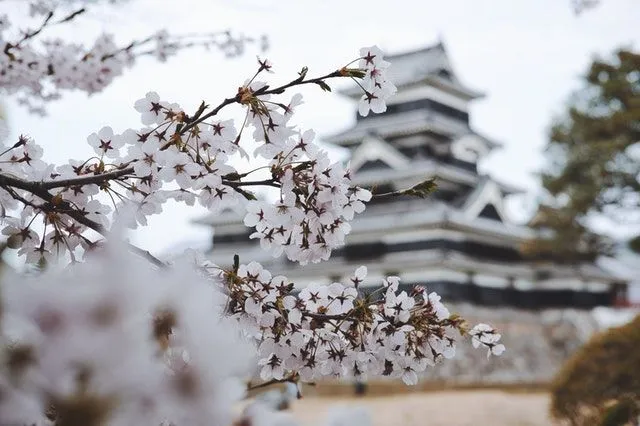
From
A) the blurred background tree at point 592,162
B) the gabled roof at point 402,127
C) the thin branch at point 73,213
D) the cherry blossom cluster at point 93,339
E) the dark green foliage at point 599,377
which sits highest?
the gabled roof at point 402,127

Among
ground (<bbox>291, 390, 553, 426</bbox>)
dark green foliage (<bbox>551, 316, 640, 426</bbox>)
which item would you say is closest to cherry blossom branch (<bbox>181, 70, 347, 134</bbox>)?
dark green foliage (<bbox>551, 316, 640, 426</bbox>)

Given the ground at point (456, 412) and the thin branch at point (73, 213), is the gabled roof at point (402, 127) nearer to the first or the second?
the ground at point (456, 412)

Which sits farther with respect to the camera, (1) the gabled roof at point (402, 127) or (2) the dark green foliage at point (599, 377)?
(1) the gabled roof at point (402, 127)

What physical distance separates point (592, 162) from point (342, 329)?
18.7 meters

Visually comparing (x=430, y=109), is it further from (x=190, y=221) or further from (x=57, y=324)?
(x=57, y=324)

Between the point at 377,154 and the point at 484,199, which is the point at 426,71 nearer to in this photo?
the point at 377,154

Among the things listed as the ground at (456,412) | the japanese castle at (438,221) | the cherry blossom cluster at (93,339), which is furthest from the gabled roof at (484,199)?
the cherry blossom cluster at (93,339)

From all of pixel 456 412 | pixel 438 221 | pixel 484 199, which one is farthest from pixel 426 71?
pixel 456 412

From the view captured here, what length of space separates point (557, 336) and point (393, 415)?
41.2ft

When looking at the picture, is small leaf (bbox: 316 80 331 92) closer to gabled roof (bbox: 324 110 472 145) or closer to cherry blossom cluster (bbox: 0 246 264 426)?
cherry blossom cluster (bbox: 0 246 264 426)

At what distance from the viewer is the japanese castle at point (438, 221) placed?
20.5m

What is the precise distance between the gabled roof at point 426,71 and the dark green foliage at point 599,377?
1593 cm

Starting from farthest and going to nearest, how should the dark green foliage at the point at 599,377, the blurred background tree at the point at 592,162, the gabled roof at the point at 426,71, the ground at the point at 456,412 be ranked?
1. the gabled roof at the point at 426,71
2. the blurred background tree at the point at 592,162
3. the ground at the point at 456,412
4. the dark green foliage at the point at 599,377

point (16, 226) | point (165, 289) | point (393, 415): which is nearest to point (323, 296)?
point (16, 226)
